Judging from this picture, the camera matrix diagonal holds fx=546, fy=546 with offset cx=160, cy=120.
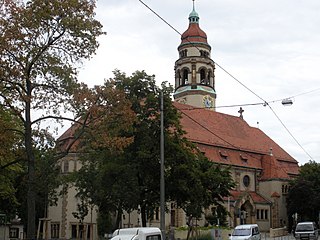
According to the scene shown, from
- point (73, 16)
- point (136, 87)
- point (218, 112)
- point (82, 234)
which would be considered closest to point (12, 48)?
point (73, 16)

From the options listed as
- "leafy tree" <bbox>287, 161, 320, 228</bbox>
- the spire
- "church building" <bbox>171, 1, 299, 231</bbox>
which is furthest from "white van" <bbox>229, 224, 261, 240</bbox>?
the spire

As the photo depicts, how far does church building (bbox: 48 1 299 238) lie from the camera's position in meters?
60.2

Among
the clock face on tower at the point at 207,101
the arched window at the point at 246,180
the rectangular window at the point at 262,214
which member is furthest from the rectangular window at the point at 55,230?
the clock face on tower at the point at 207,101

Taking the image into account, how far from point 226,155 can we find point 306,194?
1121 centimetres

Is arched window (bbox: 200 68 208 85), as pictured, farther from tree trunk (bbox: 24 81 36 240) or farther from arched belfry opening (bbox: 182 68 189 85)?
tree trunk (bbox: 24 81 36 240)

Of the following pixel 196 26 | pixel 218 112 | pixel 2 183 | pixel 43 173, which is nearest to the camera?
pixel 43 173

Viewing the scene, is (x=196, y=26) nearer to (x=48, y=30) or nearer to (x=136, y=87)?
(x=136, y=87)

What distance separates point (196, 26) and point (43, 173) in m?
67.6

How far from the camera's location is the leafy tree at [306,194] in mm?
68500

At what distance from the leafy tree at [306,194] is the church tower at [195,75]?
17.6 m

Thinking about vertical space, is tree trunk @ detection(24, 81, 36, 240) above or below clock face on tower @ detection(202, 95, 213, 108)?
below

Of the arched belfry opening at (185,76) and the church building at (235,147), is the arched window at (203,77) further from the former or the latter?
the arched belfry opening at (185,76)

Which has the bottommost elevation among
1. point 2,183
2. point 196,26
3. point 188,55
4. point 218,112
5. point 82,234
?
point 82,234

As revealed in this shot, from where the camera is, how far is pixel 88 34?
22.8m
